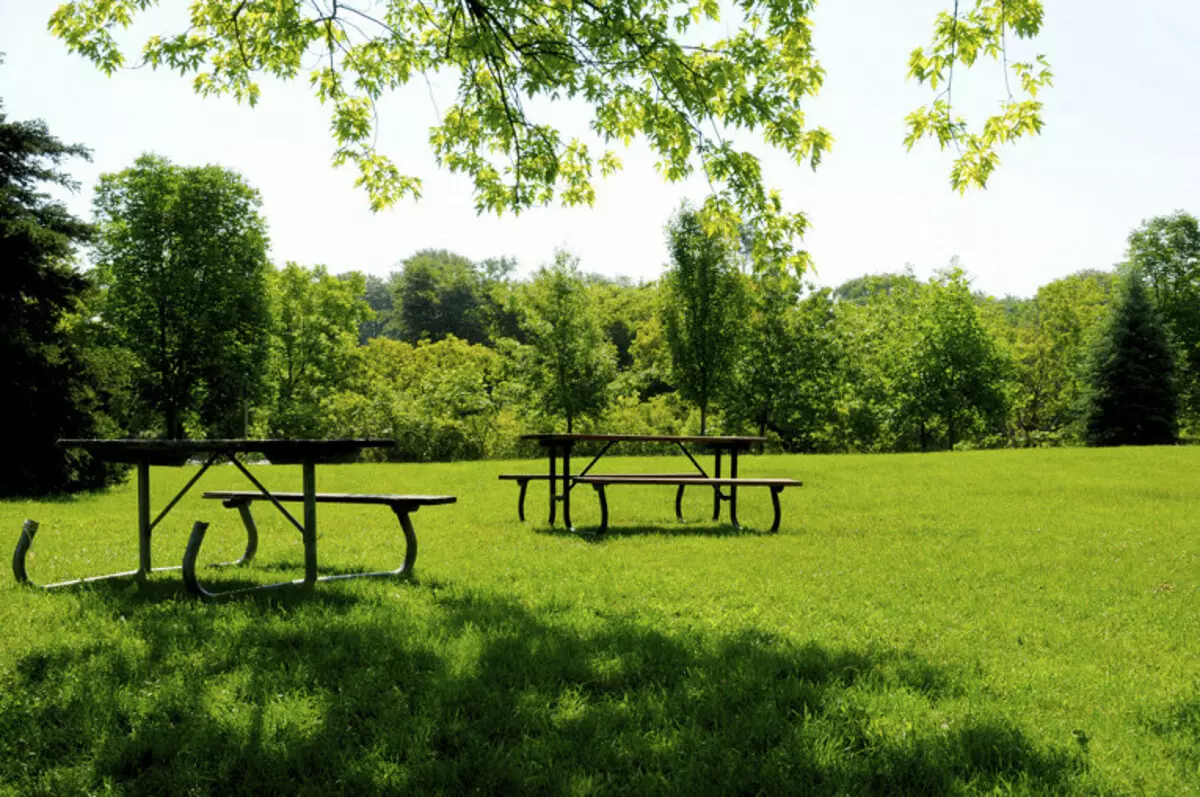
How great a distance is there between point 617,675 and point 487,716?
31.7 inches

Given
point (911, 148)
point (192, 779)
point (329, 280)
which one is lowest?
point (192, 779)

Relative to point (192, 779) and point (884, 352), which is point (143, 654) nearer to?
point (192, 779)

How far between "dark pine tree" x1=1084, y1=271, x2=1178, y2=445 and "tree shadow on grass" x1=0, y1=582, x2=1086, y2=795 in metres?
40.1

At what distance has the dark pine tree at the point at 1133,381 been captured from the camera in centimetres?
3850

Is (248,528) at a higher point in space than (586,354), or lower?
lower

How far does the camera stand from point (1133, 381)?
1522 inches

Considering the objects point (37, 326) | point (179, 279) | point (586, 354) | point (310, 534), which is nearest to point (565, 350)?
point (586, 354)

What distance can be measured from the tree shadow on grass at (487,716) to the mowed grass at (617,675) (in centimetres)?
1

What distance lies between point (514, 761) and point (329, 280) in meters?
48.7

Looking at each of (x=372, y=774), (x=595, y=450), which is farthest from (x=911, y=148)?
(x=595, y=450)

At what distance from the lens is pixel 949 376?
4359 cm

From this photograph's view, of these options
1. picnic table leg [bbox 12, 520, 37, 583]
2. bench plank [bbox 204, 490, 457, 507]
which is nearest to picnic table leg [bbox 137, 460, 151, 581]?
picnic table leg [bbox 12, 520, 37, 583]

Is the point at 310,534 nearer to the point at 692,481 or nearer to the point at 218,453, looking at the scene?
the point at 218,453

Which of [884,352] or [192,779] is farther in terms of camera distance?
[884,352]
